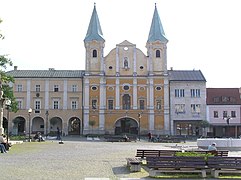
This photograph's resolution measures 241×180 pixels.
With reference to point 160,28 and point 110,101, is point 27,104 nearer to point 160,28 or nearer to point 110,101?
point 110,101

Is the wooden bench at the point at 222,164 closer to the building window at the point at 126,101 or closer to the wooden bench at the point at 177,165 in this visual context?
the wooden bench at the point at 177,165

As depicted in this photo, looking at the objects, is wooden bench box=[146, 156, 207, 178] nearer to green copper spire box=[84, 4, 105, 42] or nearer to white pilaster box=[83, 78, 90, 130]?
white pilaster box=[83, 78, 90, 130]

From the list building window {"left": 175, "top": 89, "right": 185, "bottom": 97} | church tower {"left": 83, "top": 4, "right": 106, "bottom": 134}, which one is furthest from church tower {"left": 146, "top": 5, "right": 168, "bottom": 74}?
church tower {"left": 83, "top": 4, "right": 106, "bottom": 134}

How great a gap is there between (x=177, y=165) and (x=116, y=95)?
179ft

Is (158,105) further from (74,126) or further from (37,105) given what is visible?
(37,105)

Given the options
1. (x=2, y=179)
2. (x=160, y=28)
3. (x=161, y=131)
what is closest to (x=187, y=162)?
(x=2, y=179)

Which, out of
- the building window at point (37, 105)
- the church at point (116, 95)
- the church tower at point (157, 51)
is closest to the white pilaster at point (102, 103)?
the church at point (116, 95)

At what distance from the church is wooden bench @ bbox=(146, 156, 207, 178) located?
53.2 m

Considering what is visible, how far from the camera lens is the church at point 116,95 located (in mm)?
68500

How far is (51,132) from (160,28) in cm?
2598

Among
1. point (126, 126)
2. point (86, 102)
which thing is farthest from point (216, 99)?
point (86, 102)

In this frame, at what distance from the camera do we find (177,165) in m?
14.5

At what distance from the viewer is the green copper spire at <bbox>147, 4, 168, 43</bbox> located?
6994 centimetres

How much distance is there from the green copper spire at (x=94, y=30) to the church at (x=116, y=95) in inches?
6.8
